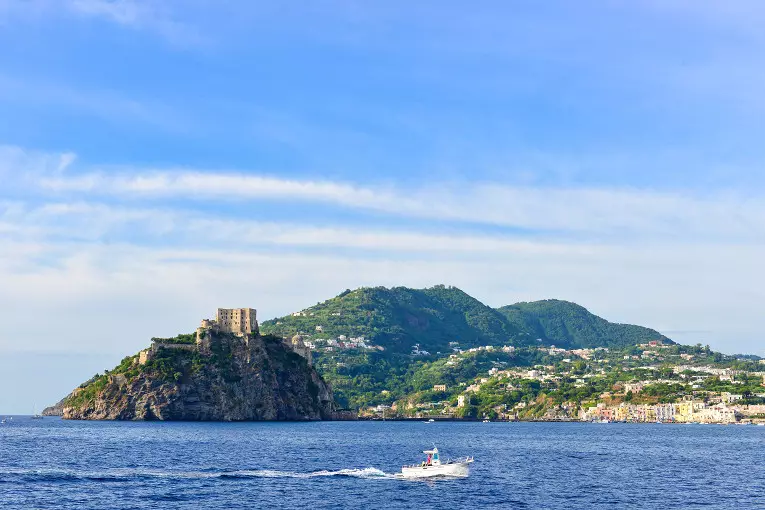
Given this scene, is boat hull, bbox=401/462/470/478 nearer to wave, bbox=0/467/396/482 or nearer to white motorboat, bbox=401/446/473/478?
white motorboat, bbox=401/446/473/478

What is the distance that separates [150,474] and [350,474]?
22.0 m

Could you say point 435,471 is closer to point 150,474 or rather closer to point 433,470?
point 433,470

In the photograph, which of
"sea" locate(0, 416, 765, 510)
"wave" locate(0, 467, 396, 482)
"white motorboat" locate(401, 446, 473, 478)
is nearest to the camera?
"sea" locate(0, 416, 765, 510)

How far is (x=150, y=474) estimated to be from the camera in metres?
94.1

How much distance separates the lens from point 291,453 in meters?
130

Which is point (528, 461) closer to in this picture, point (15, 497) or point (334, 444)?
point (334, 444)

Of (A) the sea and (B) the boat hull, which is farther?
(B) the boat hull

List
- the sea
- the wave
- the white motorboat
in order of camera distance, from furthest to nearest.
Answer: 1. the white motorboat
2. the wave
3. the sea

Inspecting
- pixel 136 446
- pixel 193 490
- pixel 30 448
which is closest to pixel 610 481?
pixel 193 490

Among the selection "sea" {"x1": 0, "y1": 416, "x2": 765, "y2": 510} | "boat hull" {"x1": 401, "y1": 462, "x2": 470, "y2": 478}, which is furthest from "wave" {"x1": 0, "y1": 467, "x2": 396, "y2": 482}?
"boat hull" {"x1": 401, "y1": 462, "x2": 470, "y2": 478}

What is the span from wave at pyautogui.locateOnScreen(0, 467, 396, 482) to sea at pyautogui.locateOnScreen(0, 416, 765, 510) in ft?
0.38

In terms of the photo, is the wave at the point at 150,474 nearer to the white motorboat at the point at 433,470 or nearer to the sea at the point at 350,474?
the sea at the point at 350,474

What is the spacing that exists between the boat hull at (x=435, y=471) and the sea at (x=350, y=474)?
1.32 meters

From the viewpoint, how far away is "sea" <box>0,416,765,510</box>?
78.8m
